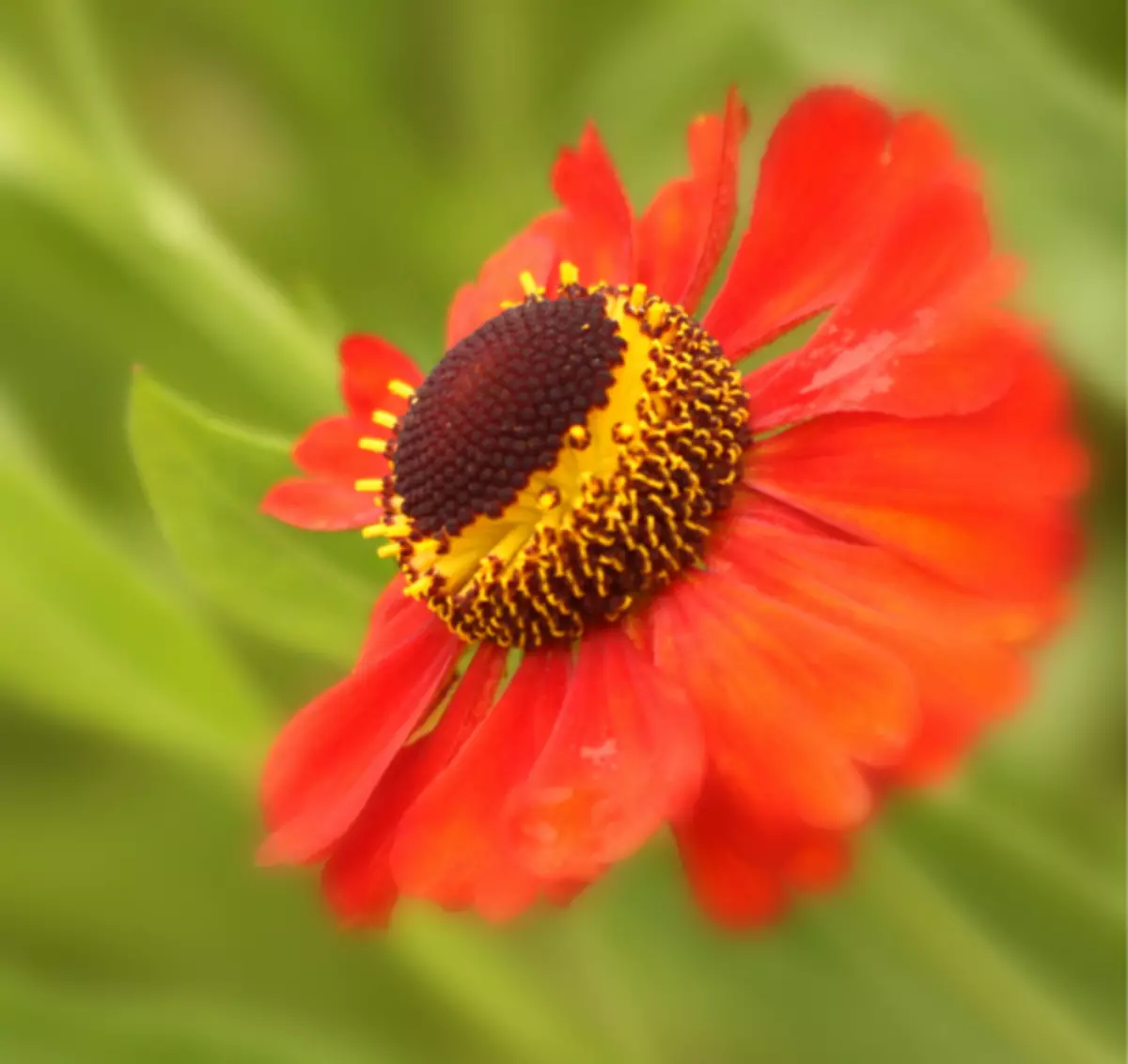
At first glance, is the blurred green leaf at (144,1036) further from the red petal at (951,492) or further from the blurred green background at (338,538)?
the red petal at (951,492)

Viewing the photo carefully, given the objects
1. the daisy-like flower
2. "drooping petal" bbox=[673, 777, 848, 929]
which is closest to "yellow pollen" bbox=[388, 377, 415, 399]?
the daisy-like flower

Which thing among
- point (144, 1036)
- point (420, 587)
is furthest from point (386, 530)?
point (144, 1036)

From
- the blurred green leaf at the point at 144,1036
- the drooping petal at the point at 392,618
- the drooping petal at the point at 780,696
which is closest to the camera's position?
the drooping petal at the point at 780,696

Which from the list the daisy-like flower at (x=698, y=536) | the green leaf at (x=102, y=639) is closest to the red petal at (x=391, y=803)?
the daisy-like flower at (x=698, y=536)

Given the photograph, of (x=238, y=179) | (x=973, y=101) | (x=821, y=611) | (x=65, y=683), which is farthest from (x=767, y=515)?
(x=238, y=179)

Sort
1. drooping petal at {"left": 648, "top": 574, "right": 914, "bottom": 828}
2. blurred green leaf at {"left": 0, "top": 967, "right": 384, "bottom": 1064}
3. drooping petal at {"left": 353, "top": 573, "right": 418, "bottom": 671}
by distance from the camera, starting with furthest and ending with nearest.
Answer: blurred green leaf at {"left": 0, "top": 967, "right": 384, "bottom": 1064} → drooping petal at {"left": 353, "top": 573, "right": 418, "bottom": 671} → drooping petal at {"left": 648, "top": 574, "right": 914, "bottom": 828}

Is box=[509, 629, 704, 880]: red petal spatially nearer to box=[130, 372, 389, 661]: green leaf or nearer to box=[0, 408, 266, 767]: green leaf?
box=[130, 372, 389, 661]: green leaf

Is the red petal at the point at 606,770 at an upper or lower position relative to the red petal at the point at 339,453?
lower

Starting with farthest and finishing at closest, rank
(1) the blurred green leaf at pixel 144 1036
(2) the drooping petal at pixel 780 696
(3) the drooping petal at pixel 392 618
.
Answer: (1) the blurred green leaf at pixel 144 1036
(3) the drooping petal at pixel 392 618
(2) the drooping petal at pixel 780 696
